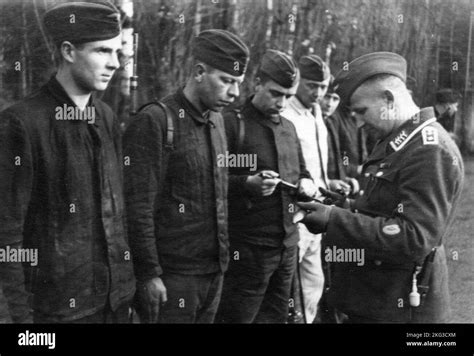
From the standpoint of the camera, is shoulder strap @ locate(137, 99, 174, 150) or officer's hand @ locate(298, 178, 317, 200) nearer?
shoulder strap @ locate(137, 99, 174, 150)

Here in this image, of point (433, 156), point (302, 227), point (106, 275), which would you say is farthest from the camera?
point (302, 227)

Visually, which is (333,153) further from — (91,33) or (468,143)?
(91,33)

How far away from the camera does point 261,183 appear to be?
3.47m

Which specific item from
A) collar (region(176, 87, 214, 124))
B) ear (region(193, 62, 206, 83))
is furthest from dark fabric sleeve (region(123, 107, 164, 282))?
ear (region(193, 62, 206, 83))

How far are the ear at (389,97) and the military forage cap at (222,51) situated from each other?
74cm

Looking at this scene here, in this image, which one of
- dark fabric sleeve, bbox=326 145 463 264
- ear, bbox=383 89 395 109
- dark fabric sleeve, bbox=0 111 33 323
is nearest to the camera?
dark fabric sleeve, bbox=326 145 463 264

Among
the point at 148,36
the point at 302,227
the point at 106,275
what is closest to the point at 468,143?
the point at 302,227

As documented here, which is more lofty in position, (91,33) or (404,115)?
(91,33)

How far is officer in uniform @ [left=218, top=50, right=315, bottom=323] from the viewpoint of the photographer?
3.47 m

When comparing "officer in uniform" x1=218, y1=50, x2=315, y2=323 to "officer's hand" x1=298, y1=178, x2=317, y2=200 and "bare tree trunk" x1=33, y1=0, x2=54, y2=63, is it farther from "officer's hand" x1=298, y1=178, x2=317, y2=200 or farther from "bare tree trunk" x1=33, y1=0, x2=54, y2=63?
"bare tree trunk" x1=33, y1=0, x2=54, y2=63

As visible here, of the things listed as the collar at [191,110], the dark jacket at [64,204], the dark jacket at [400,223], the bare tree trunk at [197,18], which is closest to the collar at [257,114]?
the collar at [191,110]

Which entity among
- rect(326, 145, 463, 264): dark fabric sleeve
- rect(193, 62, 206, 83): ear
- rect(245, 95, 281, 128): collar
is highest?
rect(193, 62, 206, 83): ear

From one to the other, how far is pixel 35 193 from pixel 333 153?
1.60m

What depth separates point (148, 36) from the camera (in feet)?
11.2
